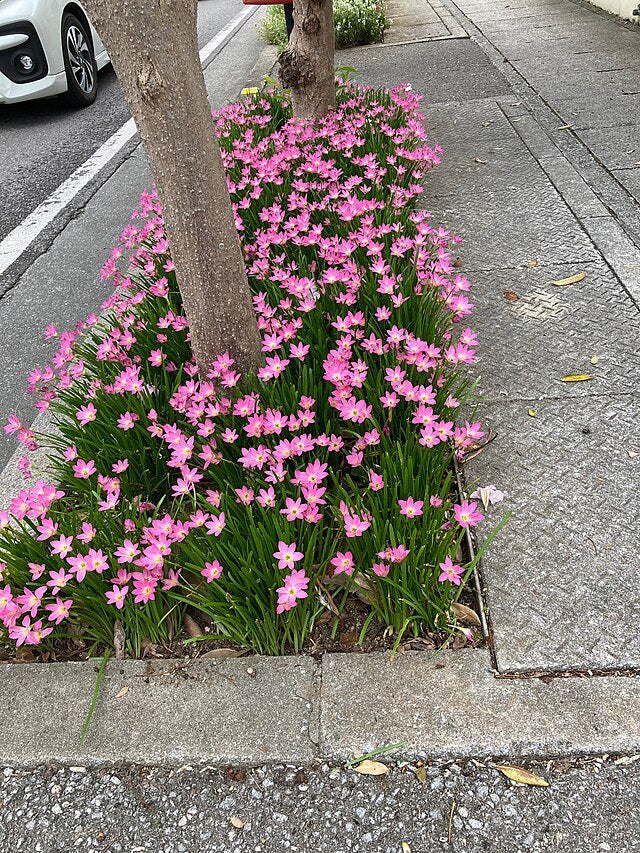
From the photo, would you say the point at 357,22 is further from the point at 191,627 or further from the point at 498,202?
the point at 191,627

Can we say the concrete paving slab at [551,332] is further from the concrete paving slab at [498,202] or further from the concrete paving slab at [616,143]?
the concrete paving slab at [616,143]

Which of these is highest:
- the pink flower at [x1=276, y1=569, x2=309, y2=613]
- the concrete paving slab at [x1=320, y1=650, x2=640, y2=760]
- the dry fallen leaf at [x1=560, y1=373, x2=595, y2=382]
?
the pink flower at [x1=276, y1=569, x2=309, y2=613]

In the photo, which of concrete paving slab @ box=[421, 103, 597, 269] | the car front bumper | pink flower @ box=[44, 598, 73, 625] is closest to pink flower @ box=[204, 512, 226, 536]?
pink flower @ box=[44, 598, 73, 625]

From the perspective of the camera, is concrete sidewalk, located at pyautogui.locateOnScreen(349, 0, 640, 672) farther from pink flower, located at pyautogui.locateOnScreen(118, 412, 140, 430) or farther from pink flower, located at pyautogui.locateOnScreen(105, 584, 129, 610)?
pink flower, located at pyautogui.locateOnScreen(118, 412, 140, 430)

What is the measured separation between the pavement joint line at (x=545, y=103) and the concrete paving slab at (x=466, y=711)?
2.74m

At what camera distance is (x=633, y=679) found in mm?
1821

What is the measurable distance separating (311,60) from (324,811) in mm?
4779

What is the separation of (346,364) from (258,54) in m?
8.95

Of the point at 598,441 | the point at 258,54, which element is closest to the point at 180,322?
the point at 598,441

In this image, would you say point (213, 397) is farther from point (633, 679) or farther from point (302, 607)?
point (633, 679)

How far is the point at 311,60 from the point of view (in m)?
5.00

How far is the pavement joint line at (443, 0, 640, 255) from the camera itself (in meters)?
4.09

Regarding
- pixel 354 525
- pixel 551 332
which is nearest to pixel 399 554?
pixel 354 525

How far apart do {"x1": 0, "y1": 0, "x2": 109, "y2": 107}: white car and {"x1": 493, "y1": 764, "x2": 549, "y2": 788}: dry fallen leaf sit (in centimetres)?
737
